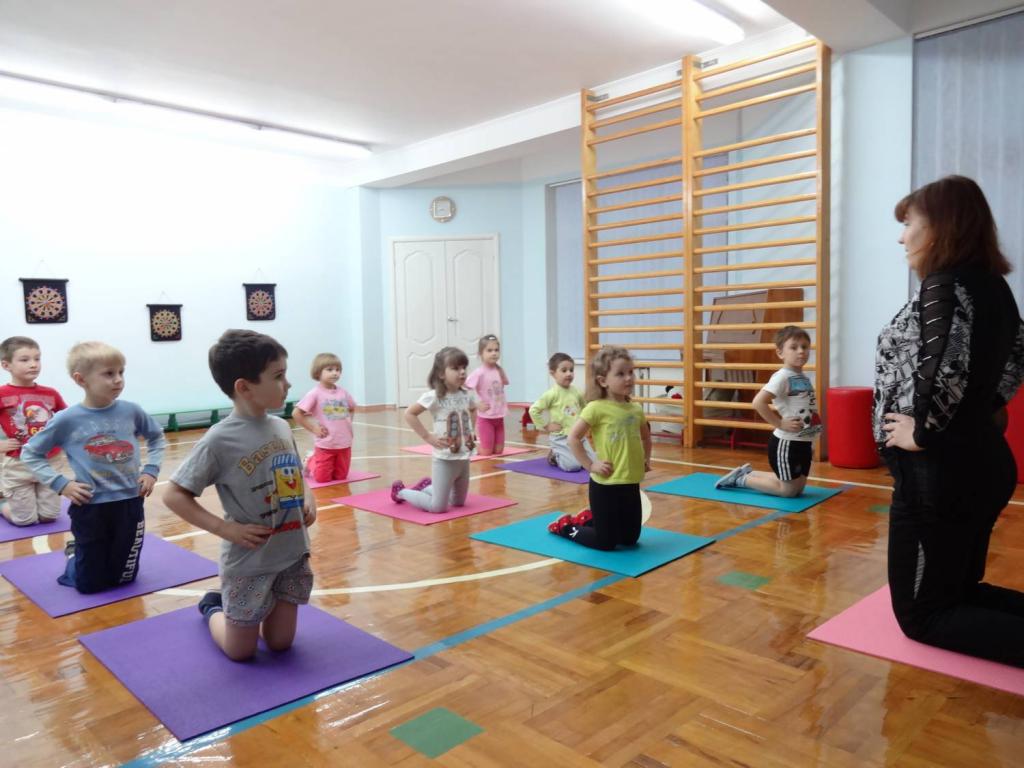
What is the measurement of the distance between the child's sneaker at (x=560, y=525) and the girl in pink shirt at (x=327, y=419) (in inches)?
77.0

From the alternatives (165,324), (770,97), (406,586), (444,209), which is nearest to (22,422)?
(406,586)

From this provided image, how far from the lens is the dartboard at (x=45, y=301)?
259 inches

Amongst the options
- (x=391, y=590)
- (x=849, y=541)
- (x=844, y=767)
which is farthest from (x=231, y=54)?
(x=844, y=767)

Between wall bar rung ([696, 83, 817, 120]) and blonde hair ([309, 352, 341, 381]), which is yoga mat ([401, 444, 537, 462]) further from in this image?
wall bar rung ([696, 83, 817, 120])

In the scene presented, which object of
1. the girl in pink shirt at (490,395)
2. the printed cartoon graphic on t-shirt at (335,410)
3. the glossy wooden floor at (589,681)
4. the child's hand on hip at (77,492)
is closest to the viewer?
the glossy wooden floor at (589,681)

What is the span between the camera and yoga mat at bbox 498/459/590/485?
4.68 m

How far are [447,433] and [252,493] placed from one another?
1.86 m

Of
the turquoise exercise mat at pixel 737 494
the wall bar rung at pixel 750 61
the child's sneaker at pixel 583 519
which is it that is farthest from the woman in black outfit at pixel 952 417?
the wall bar rung at pixel 750 61

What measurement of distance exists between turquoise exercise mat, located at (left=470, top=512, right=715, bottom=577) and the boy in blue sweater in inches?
55.2

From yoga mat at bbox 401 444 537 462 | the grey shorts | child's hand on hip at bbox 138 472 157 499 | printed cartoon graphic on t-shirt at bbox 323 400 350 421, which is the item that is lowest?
yoga mat at bbox 401 444 537 462

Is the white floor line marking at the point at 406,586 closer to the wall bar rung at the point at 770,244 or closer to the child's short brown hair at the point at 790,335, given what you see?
the child's short brown hair at the point at 790,335

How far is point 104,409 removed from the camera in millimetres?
2836

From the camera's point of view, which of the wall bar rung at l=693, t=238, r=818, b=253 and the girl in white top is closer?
the girl in white top

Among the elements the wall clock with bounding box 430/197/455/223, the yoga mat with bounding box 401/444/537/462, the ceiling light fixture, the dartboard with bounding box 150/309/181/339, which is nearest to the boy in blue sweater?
the yoga mat with bounding box 401/444/537/462
